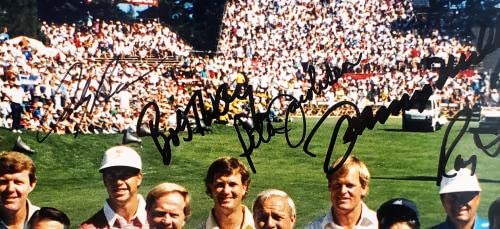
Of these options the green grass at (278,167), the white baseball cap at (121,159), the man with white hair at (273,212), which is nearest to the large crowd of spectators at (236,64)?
the green grass at (278,167)

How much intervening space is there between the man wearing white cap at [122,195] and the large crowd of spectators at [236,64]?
0.72 m

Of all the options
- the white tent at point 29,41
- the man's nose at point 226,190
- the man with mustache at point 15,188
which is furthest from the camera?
the white tent at point 29,41

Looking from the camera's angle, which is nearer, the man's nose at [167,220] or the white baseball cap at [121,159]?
the man's nose at [167,220]

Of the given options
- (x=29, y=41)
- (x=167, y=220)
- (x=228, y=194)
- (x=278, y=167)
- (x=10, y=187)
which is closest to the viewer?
(x=167, y=220)

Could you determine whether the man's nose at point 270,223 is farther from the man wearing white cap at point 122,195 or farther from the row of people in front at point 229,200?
the man wearing white cap at point 122,195

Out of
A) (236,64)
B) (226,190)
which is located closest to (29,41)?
(236,64)

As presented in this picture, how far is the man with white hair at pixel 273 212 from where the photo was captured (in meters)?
2.67

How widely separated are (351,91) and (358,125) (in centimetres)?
27

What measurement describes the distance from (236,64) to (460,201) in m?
1.46

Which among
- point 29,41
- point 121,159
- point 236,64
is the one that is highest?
point 29,41

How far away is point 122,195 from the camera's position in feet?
9.74

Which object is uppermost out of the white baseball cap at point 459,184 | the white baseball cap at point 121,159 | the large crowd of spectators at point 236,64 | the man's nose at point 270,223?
the large crowd of spectators at point 236,64

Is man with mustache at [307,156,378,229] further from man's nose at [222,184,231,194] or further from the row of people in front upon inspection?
man's nose at [222,184,231,194]

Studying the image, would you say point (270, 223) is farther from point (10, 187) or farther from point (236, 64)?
point (236, 64)
